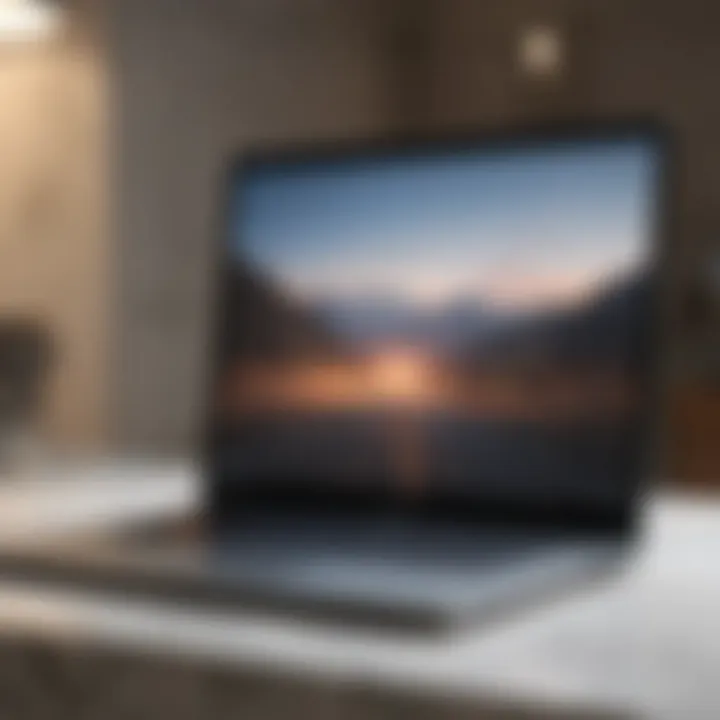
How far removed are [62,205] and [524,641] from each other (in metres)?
1.32

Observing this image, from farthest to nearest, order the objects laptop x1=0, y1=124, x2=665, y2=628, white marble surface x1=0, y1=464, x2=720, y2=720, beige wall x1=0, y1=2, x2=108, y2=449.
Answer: beige wall x1=0, y1=2, x2=108, y2=449, laptop x1=0, y1=124, x2=665, y2=628, white marble surface x1=0, y1=464, x2=720, y2=720

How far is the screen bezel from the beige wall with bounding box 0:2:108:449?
0.84 meters

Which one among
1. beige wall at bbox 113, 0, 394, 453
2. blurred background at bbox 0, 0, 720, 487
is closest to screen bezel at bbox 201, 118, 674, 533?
blurred background at bbox 0, 0, 720, 487

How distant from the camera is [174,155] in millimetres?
1969

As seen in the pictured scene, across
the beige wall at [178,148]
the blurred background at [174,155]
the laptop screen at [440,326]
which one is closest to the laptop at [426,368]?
the laptop screen at [440,326]

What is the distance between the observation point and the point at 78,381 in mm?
1764

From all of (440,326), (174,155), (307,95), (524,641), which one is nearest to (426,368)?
(440,326)

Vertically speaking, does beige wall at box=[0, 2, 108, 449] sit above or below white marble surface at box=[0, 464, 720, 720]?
above

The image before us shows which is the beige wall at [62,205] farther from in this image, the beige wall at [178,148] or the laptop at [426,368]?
the laptop at [426,368]

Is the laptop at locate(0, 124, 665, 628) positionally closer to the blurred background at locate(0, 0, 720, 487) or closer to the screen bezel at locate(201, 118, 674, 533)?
the screen bezel at locate(201, 118, 674, 533)

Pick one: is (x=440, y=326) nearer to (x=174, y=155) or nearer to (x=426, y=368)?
(x=426, y=368)

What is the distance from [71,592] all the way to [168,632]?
0.28 feet

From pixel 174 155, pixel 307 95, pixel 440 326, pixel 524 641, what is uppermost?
pixel 307 95

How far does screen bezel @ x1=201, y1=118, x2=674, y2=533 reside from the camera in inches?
29.5
